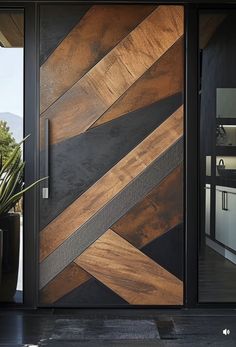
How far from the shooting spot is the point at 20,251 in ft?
14.1

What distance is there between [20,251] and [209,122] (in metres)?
Result: 1.97

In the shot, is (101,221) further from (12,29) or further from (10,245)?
(12,29)

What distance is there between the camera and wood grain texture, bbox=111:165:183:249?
4.26 metres

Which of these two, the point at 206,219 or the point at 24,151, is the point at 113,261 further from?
the point at 24,151

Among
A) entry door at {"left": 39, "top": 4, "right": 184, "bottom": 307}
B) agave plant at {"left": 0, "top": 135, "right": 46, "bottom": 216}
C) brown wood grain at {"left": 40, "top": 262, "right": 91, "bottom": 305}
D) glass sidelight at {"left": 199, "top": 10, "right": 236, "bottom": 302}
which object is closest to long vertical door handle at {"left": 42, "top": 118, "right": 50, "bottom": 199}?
entry door at {"left": 39, "top": 4, "right": 184, "bottom": 307}

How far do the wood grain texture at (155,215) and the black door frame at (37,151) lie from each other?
9 cm

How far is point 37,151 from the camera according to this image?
169 inches

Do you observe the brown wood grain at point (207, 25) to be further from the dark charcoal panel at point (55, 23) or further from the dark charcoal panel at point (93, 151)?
the dark charcoal panel at point (55, 23)

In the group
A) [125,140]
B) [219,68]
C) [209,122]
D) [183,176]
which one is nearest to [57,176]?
[125,140]

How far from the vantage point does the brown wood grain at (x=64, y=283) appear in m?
4.27

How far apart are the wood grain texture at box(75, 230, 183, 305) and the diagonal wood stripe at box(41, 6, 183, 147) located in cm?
101

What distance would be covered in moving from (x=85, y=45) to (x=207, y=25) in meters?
1.07

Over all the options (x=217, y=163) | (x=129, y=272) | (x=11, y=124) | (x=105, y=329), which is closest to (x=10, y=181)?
(x=11, y=124)

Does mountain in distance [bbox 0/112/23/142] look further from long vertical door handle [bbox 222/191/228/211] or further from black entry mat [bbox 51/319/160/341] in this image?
long vertical door handle [bbox 222/191/228/211]
